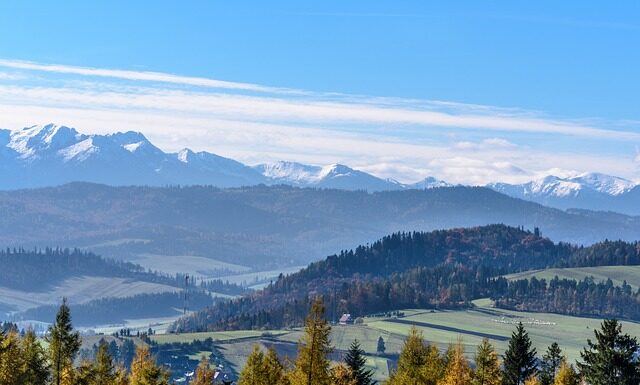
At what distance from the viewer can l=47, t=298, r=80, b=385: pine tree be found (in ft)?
340

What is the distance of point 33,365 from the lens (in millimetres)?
111750

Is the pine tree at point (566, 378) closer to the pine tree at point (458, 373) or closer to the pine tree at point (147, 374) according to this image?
the pine tree at point (458, 373)

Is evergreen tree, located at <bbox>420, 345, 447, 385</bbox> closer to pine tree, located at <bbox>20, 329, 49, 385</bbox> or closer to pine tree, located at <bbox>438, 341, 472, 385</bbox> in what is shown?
pine tree, located at <bbox>438, 341, 472, 385</bbox>

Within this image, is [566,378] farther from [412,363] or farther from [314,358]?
[314,358]

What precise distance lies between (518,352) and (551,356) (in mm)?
22229

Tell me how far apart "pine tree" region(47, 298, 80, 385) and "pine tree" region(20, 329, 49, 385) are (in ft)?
8.09

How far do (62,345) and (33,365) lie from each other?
9476mm

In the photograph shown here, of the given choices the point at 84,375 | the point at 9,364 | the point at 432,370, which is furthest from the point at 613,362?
the point at 9,364

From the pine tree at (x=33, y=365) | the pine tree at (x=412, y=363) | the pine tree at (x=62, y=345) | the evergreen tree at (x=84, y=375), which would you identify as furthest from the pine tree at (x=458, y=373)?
the pine tree at (x=33, y=365)

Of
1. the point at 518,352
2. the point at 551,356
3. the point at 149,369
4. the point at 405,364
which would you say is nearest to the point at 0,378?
the point at 149,369

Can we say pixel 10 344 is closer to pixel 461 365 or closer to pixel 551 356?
pixel 461 365

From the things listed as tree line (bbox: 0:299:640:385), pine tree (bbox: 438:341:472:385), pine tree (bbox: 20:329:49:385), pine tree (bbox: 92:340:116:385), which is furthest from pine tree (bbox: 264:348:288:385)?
pine tree (bbox: 20:329:49:385)

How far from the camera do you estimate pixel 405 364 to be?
356 feet

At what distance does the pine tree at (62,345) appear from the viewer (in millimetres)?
103500
